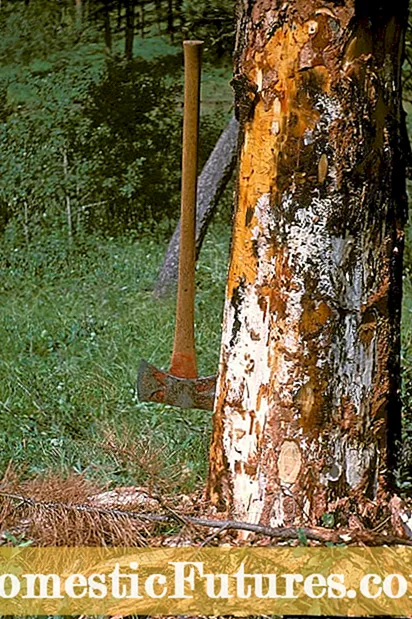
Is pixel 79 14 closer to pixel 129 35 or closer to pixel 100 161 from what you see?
pixel 129 35

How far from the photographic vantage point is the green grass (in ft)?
13.2

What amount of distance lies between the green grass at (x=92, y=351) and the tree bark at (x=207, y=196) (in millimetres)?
230

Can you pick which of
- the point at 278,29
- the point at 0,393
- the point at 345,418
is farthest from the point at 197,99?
the point at 0,393

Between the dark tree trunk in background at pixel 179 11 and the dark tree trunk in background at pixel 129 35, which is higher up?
the dark tree trunk in background at pixel 179 11

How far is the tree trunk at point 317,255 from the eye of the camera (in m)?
2.60

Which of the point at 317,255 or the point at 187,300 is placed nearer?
the point at 317,255

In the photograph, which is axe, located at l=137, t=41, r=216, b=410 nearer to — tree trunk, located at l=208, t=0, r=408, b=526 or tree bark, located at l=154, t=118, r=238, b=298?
tree trunk, located at l=208, t=0, r=408, b=526

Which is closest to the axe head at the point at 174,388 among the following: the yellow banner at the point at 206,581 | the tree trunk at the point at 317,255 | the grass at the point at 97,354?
the grass at the point at 97,354

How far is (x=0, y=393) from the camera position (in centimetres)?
508

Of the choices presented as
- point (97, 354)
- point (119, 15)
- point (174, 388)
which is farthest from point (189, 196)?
point (119, 15)

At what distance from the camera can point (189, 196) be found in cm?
321

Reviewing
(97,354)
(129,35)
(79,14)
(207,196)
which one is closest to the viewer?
(97,354)

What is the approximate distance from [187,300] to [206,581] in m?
1.01

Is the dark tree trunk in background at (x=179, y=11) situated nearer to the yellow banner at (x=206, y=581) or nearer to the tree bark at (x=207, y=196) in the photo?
the tree bark at (x=207, y=196)
